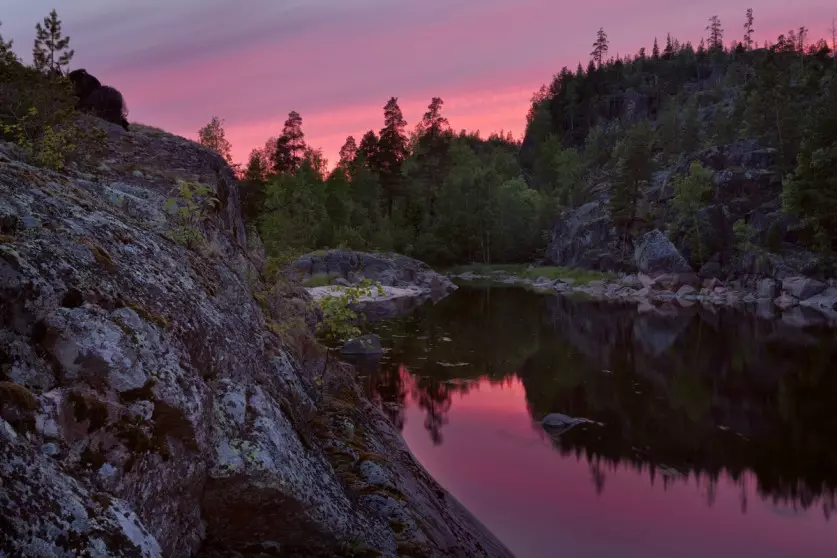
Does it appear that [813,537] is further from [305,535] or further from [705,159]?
[705,159]

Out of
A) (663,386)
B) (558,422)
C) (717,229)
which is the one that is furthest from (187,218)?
(717,229)

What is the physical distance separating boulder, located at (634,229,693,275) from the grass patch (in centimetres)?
694

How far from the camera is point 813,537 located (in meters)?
13.3

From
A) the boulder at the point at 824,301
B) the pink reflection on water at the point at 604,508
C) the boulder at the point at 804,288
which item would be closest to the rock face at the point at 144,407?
the pink reflection on water at the point at 604,508

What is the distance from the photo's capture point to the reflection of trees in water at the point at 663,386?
16.9 metres

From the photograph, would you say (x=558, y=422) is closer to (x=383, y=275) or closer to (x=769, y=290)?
(x=383, y=275)

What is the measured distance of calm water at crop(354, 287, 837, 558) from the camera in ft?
44.4

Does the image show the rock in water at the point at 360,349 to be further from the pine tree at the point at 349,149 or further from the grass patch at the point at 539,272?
the pine tree at the point at 349,149

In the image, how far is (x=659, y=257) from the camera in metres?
70.4

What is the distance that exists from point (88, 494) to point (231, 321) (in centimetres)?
342

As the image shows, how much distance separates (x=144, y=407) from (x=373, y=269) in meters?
62.7

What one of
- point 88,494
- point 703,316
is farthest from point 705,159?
point 88,494

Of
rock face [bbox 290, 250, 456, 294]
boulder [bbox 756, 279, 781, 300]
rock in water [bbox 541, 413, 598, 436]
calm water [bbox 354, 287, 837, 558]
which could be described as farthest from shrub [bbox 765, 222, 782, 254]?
rock in water [bbox 541, 413, 598, 436]

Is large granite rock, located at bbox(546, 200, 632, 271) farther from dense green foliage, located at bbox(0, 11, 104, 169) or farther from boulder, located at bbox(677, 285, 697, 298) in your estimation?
dense green foliage, located at bbox(0, 11, 104, 169)
